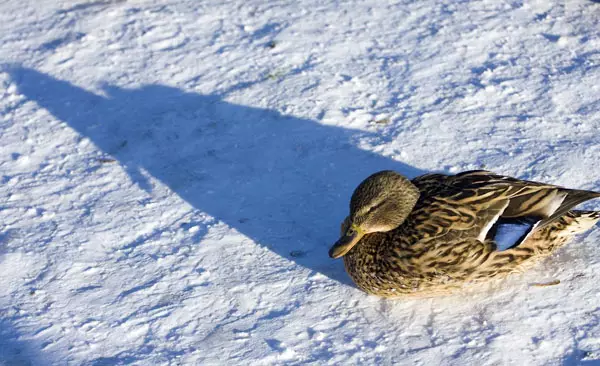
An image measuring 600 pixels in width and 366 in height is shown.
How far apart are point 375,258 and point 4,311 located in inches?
81.4

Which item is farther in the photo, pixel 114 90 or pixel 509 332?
pixel 114 90

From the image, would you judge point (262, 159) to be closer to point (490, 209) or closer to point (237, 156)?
point (237, 156)

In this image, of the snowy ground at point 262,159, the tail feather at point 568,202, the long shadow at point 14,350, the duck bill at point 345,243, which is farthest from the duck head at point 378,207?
the long shadow at point 14,350

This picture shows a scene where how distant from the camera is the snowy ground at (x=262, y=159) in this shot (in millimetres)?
4383

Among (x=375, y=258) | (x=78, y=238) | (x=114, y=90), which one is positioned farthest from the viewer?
(x=114, y=90)

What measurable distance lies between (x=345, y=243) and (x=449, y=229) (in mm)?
571

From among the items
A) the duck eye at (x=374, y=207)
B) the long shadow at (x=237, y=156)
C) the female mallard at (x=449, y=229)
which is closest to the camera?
the female mallard at (x=449, y=229)

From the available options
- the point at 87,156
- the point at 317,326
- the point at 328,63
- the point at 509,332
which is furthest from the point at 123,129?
the point at 509,332

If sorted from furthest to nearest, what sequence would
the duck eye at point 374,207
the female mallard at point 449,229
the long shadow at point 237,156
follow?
the long shadow at point 237,156 → the duck eye at point 374,207 → the female mallard at point 449,229

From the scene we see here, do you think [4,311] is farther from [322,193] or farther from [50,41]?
[50,41]

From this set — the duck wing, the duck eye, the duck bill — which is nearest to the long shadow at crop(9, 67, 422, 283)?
the duck bill

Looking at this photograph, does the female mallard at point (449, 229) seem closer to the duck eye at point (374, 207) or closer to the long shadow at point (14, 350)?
the duck eye at point (374, 207)

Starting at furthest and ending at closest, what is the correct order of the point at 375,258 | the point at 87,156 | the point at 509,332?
1. the point at 87,156
2. the point at 375,258
3. the point at 509,332

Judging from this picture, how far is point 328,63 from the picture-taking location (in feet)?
21.8
